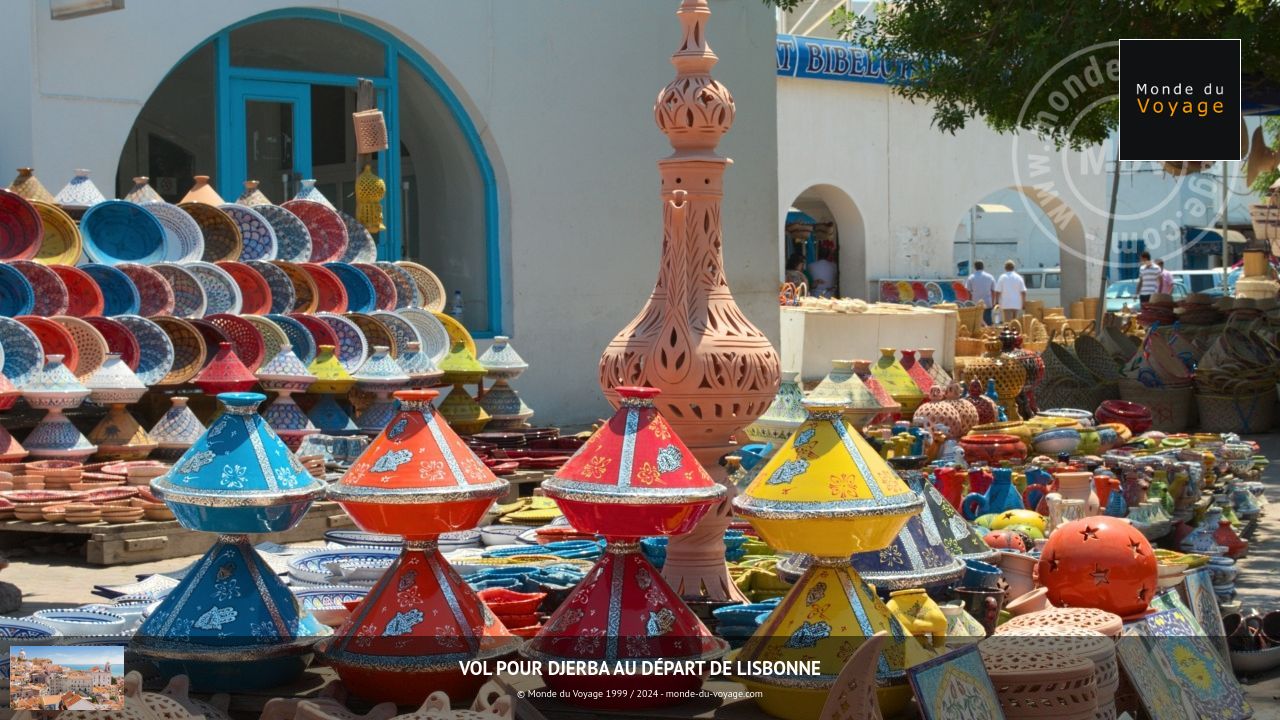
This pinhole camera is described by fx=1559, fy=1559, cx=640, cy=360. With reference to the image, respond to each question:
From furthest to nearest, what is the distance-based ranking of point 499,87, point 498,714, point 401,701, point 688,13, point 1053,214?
point 1053,214 → point 499,87 → point 688,13 → point 401,701 → point 498,714

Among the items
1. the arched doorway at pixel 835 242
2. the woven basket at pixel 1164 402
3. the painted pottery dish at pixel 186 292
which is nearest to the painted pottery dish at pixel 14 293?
the painted pottery dish at pixel 186 292

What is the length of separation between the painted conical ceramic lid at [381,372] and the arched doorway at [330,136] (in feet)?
7.71

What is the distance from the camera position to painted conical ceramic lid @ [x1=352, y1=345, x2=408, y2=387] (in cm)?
888

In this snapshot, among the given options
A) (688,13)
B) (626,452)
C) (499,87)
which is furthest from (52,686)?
(499,87)

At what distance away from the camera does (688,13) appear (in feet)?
17.1

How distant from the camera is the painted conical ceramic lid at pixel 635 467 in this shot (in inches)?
147

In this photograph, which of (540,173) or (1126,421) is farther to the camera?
(540,173)

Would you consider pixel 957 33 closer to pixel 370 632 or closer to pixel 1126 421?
pixel 1126 421

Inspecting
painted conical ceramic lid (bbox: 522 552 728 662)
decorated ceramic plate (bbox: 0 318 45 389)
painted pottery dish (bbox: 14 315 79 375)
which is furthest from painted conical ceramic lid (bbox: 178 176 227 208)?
painted conical ceramic lid (bbox: 522 552 728 662)

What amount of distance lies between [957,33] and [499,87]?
3526 millimetres

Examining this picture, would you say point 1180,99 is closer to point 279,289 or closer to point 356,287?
point 356,287

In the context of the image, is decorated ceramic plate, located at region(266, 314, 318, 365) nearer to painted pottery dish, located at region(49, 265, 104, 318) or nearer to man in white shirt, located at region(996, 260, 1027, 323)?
painted pottery dish, located at region(49, 265, 104, 318)

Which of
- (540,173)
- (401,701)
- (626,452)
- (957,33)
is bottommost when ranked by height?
(401,701)

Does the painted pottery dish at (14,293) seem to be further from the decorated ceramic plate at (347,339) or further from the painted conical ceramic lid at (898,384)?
the painted conical ceramic lid at (898,384)
